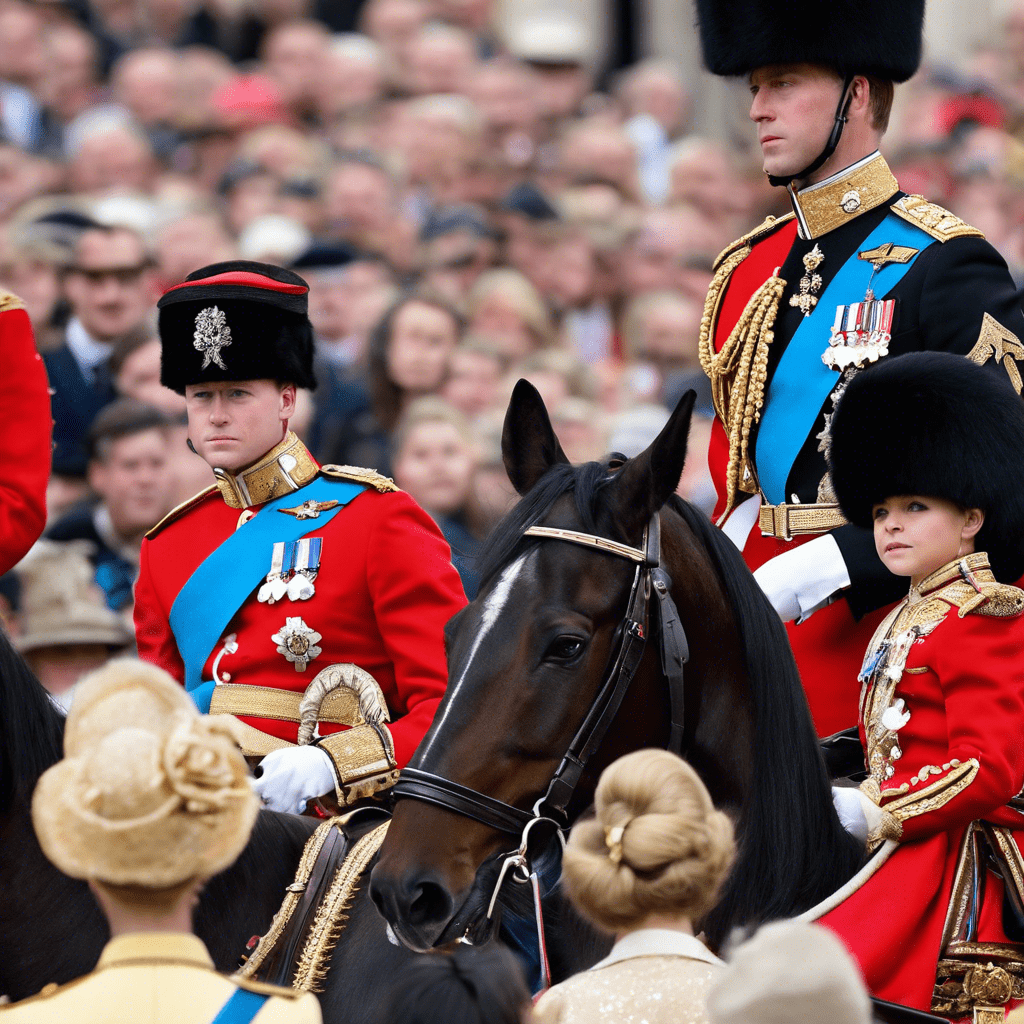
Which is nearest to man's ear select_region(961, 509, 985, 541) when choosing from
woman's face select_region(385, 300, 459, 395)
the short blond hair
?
the short blond hair

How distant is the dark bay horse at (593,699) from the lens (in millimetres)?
3889

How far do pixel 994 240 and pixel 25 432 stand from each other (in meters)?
7.16

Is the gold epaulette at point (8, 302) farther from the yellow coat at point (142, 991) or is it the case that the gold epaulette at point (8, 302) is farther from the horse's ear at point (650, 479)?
the yellow coat at point (142, 991)

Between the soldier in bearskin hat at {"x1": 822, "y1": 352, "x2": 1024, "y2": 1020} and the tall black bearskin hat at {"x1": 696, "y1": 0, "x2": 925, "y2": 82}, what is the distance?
0.90 metres

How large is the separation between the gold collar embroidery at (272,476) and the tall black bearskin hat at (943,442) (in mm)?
1486

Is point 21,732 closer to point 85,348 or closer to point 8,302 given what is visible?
point 8,302

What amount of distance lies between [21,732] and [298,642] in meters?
0.82

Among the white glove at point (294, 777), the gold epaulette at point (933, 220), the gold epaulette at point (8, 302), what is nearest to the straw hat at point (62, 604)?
the gold epaulette at point (8, 302)

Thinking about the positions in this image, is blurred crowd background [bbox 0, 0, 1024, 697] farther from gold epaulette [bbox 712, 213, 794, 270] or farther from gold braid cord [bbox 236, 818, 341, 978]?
gold braid cord [bbox 236, 818, 341, 978]

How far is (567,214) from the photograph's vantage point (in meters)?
12.0

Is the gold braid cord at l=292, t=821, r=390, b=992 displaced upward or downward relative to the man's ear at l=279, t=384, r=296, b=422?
downward

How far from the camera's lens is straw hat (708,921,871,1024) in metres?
2.48

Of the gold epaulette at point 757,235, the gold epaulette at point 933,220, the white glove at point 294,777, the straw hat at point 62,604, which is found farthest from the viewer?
the straw hat at point 62,604

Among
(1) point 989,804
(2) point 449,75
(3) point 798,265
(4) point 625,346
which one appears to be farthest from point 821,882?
(2) point 449,75
